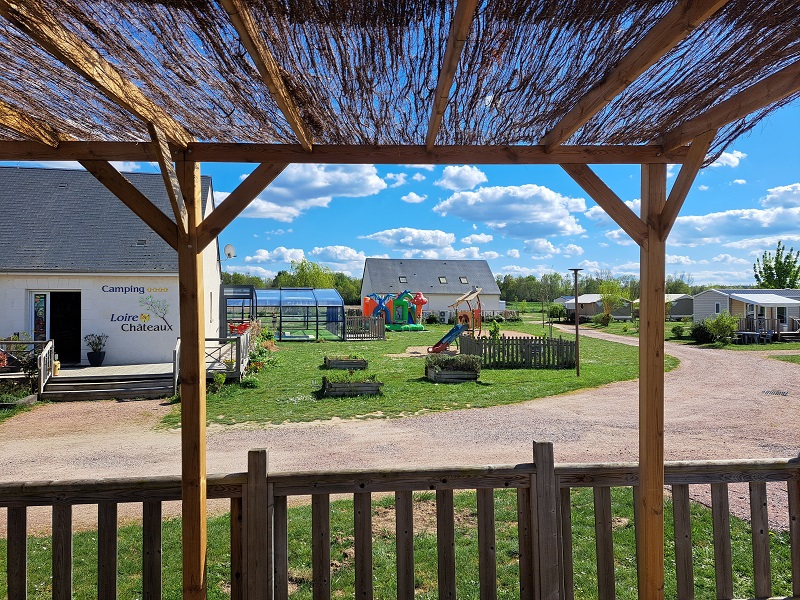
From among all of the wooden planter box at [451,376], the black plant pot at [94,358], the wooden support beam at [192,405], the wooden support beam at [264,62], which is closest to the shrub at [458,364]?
the wooden planter box at [451,376]

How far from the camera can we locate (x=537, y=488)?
3146mm

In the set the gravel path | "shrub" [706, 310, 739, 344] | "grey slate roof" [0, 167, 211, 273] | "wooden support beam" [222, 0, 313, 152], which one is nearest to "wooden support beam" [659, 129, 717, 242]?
"wooden support beam" [222, 0, 313, 152]

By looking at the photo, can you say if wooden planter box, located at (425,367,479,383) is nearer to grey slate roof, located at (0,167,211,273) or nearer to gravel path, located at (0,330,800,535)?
gravel path, located at (0,330,800,535)

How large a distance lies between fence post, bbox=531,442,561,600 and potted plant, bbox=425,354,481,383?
12811 millimetres

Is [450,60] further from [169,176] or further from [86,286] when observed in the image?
[86,286]

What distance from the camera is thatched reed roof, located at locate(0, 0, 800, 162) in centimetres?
223

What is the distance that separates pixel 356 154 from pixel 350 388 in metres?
10.6

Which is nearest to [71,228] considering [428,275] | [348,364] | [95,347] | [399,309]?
[95,347]

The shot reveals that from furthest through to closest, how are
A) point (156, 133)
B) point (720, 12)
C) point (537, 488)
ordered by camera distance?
1. point (537, 488)
2. point (156, 133)
3. point (720, 12)

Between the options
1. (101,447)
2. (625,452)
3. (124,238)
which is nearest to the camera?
(625,452)

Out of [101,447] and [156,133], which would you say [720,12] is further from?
[101,447]

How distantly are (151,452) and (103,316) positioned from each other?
386 inches

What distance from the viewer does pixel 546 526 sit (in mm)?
3107

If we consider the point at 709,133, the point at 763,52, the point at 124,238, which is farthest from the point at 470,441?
the point at 124,238
